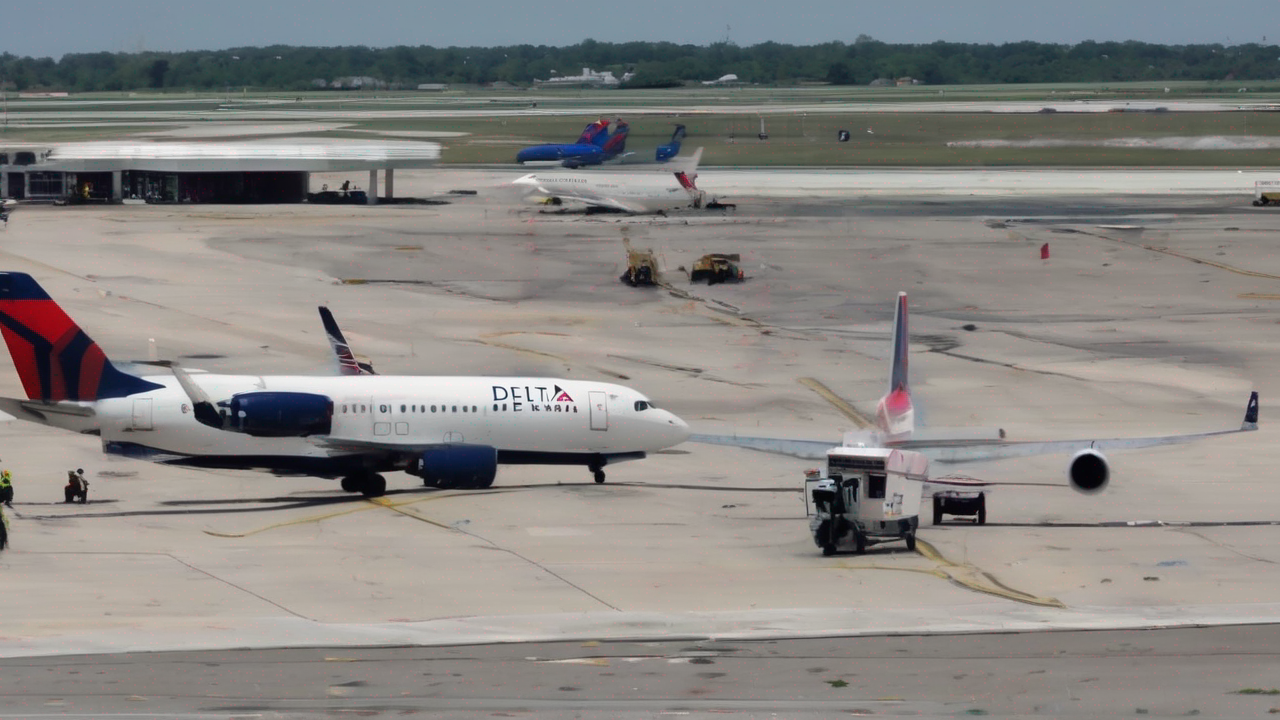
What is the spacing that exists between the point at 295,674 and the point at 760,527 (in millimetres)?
18626

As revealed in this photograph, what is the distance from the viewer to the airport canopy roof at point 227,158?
124 meters

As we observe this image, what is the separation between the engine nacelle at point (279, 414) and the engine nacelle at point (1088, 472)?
20940 mm

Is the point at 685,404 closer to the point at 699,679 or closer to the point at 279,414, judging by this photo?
the point at 279,414

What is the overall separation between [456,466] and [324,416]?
12.9ft

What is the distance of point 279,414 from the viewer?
44.7m

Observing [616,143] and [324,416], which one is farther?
[616,143]

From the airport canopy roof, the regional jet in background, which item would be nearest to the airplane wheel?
the regional jet in background

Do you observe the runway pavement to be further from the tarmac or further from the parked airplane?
the parked airplane

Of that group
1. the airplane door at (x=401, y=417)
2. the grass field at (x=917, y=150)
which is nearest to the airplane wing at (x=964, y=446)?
the airplane door at (x=401, y=417)

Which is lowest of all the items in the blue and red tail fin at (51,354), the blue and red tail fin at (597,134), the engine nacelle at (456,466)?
the engine nacelle at (456,466)

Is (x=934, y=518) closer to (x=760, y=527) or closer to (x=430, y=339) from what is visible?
(x=760, y=527)

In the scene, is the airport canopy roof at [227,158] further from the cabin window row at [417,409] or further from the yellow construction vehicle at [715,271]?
the cabin window row at [417,409]

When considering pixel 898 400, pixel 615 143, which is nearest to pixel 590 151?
pixel 615 143

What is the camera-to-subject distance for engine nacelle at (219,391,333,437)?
4412 centimetres
